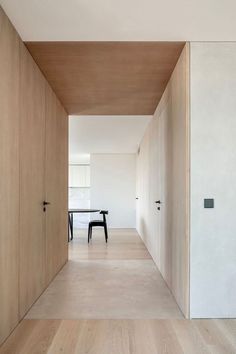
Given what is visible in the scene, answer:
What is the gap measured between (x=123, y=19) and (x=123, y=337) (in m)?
2.34

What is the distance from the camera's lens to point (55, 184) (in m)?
3.95

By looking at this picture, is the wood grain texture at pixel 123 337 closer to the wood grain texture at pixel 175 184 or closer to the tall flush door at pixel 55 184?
the wood grain texture at pixel 175 184

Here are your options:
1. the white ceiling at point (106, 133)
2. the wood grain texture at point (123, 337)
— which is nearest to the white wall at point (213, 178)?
the wood grain texture at point (123, 337)

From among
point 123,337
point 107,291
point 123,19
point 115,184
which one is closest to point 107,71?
point 123,19

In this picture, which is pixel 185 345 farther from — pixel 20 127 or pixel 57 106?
pixel 57 106

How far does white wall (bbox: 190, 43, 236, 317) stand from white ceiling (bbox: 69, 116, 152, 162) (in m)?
2.60

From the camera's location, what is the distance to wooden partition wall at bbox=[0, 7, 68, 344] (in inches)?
86.0

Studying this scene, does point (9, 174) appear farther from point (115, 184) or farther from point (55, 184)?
point (115, 184)

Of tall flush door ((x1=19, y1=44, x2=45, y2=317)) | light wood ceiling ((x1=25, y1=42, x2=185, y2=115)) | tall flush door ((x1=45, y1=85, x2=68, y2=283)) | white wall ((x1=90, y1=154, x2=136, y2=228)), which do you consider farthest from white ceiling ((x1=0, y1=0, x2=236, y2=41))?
white wall ((x1=90, y1=154, x2=136, y2=228))

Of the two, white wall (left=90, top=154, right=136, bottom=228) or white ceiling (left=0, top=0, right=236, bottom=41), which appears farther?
white wall (left=90, top=154, right=136, bottom=228)

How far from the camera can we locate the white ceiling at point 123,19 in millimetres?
2071

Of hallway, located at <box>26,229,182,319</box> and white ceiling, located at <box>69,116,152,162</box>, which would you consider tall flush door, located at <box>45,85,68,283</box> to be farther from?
white ceiling, located at <box>69,116,152,162</box>

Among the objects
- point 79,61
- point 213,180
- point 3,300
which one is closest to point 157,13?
point 79,61

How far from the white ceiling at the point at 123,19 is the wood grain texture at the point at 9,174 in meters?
0.19
